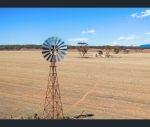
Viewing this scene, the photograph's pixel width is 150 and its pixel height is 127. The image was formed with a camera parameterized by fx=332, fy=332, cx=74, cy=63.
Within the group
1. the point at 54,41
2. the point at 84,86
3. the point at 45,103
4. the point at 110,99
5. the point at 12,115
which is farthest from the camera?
the point at 84,86

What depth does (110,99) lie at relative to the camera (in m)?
16.0

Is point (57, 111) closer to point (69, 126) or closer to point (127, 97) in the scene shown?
point (127, 97)

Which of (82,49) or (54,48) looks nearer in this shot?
(54,48)

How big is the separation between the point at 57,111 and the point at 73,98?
11.0 ft

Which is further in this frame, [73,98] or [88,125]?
[73,98]

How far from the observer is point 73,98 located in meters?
16.3

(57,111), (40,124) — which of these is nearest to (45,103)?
(57,111)

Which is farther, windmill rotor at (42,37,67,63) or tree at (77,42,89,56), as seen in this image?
tree at (77,42,89,56)

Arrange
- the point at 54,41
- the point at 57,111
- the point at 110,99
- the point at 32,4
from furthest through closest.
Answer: the point at 110,99 → the point at 57,111 → the point at 54,41 → the point at 32,4

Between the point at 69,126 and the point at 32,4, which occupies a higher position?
the point at 32,4

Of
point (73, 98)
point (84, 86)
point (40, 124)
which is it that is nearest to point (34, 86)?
point (84, 86)

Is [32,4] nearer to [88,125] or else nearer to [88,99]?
[88,125]

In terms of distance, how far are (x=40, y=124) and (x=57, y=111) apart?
6635 mm

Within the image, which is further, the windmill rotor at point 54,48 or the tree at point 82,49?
the tree at point 82,49
